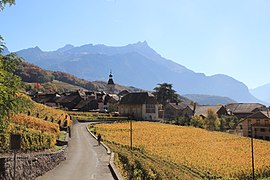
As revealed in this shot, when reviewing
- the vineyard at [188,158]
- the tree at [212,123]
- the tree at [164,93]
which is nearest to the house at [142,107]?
the tree at [212,123]

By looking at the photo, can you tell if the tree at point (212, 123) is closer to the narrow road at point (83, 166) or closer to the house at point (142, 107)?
the house at point (142, 107)

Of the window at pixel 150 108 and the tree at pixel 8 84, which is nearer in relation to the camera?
the tree at pixel 8 84

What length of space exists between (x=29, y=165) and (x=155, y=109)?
236ft

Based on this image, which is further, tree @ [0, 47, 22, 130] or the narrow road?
the narrow road

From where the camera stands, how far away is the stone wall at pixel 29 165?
44.3 ft

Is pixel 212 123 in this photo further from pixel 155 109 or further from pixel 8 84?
pixel 8 84

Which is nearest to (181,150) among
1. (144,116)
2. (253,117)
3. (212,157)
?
(212,157)

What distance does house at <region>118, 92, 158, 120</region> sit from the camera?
281 ft

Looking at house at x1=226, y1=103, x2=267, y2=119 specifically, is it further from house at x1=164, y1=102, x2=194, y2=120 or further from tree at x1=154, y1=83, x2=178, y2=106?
tree at x1=154, y1=83, x2=178, y2=106

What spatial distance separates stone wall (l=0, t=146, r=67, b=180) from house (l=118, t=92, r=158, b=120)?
206 ft

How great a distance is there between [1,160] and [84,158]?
44.3ft

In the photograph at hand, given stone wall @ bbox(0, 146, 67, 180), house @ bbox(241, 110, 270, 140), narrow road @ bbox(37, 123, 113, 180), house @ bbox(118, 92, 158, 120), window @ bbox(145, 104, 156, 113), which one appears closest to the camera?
stone wall @ bbox(0, 146, 67, 180)

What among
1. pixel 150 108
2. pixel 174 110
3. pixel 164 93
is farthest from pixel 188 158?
pixel 174 110

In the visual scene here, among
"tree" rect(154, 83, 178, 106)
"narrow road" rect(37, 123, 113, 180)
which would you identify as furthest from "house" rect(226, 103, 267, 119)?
"narrow road" rect(37, 123, 113, 180)
